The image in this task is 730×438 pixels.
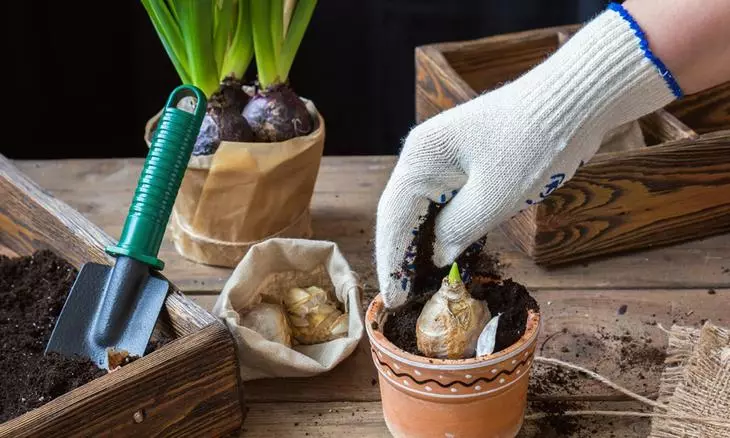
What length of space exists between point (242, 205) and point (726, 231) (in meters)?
0.62

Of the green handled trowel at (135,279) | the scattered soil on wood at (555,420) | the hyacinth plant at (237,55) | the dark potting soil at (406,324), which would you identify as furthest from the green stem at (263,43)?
the scattered soil on wood at (555,420)

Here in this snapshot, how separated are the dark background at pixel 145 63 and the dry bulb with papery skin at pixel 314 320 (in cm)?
82

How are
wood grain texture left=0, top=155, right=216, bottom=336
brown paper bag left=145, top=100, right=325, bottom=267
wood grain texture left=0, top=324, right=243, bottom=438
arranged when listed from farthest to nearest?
brown paper bag left=145, top=100, right=325, bottom=267 → wood grain texture left=0, top=155, right=216, bottom=336 → wood grain texture left=0, top=324, right=243, bottom=438

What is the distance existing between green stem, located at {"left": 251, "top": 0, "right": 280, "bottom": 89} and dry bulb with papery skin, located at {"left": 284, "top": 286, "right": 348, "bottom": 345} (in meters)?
0.31

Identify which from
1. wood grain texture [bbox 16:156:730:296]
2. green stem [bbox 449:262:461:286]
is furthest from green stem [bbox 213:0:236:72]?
green stem [bbox 449:262:461:286]

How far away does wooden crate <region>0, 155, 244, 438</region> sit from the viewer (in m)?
0.77

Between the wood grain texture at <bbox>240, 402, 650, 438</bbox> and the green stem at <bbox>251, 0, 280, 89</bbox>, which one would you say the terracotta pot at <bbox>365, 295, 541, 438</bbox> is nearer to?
the wood grain texture at <bbox>240, 402, 650, 438</bbox>

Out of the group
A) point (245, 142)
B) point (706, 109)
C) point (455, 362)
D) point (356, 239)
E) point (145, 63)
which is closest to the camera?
point (455, 362)

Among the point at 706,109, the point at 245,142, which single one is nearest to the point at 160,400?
the point at 245,142

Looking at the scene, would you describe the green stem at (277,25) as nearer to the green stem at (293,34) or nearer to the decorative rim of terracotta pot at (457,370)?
the green stem at (293,34)

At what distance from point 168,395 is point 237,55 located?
518 millimetres

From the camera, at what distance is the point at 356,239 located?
3.97 ft

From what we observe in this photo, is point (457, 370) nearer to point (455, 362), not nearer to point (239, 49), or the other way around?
point (455, 362)

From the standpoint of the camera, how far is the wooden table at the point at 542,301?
913mm
